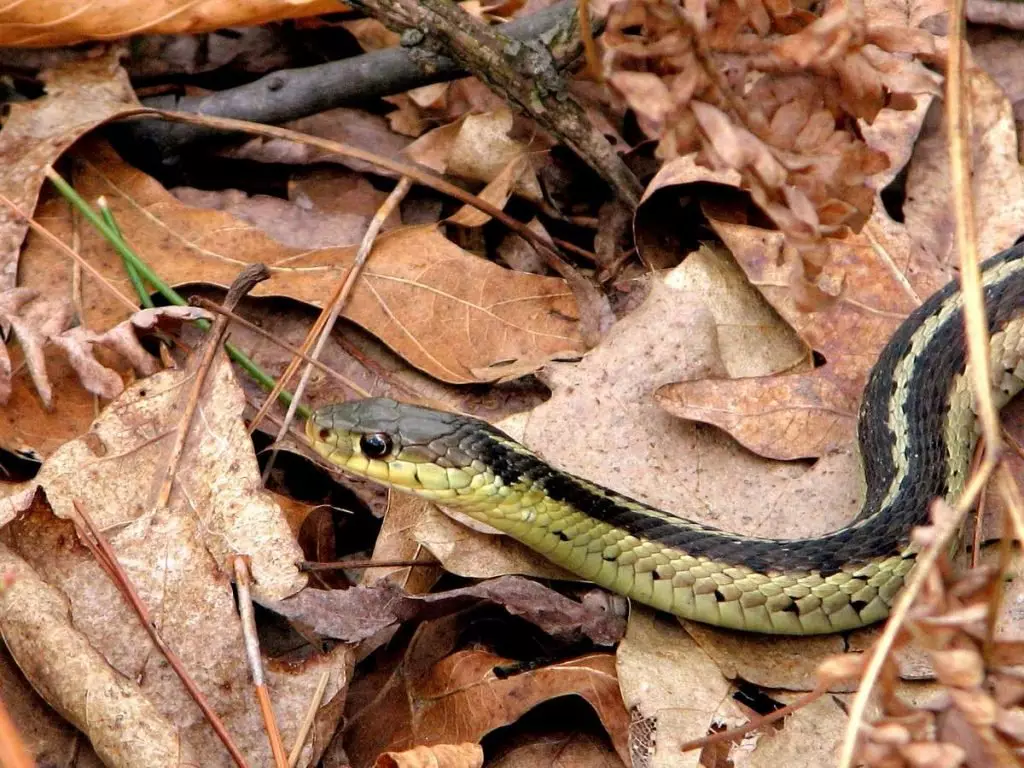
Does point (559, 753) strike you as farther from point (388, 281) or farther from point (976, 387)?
point (388, 281)

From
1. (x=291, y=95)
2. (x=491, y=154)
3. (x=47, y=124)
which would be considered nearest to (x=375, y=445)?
(x=491, y=154)

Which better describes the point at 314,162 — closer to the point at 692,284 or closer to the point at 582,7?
the point at 692,284

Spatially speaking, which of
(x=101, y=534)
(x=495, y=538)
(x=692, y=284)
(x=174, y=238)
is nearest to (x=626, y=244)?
(x=692, y=284)

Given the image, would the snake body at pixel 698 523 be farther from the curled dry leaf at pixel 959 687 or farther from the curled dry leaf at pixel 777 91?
the curled dry leaf at pixel 959 687

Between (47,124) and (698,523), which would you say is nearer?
(698,523)

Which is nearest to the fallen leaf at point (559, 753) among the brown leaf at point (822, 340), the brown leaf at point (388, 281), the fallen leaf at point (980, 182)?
the brown leaf at point (822, 340)
